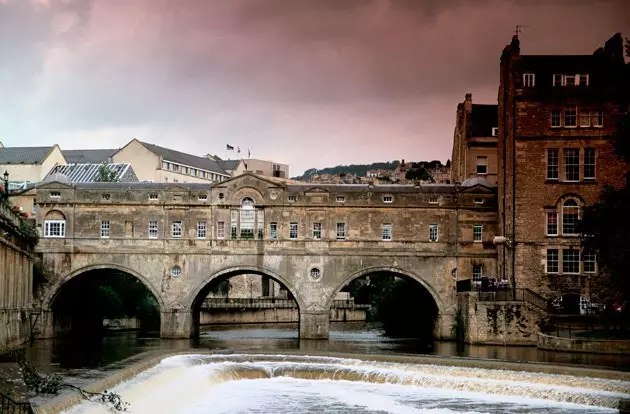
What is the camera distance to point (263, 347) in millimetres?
56500

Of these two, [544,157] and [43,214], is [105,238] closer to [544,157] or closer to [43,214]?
[43,214]

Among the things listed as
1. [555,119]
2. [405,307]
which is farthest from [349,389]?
[405,307]

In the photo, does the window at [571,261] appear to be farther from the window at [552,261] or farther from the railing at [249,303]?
the railing at [249,303]

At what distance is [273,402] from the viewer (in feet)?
122

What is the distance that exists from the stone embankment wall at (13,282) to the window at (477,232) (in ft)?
83.1

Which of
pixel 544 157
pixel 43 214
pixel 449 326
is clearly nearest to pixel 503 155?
pixel 544 157

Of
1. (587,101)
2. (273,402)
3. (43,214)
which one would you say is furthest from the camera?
(43,214)

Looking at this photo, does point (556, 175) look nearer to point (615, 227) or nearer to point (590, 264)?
point (590, 264)

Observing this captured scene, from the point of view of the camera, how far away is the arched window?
63.1 m

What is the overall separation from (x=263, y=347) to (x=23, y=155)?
172 feet

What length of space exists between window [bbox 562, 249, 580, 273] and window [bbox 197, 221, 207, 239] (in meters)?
20.6

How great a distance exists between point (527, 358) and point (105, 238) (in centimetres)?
2729

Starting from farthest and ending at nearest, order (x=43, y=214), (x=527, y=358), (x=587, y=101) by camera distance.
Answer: (x=43, y=214) < (x=587, y=101) < (x=527, y=358)

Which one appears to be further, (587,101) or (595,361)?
(587,101)
